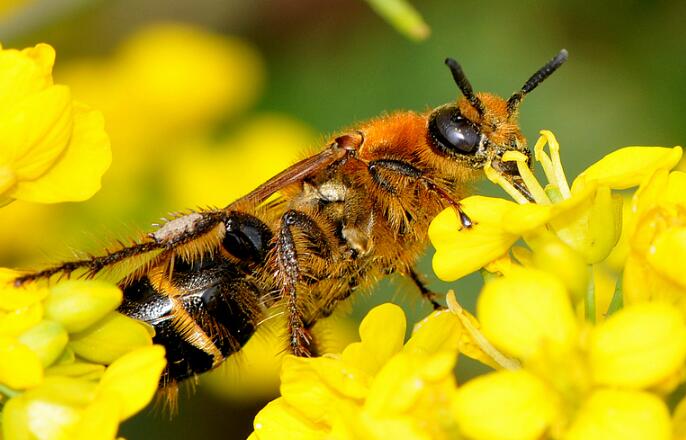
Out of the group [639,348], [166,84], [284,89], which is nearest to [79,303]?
[639,348]

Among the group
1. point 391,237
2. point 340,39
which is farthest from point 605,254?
point 340,39

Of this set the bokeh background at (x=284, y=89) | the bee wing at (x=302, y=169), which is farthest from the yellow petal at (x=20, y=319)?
the bokeh background at (x=284, y=89)

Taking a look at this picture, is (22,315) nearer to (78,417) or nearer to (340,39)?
(78,417)

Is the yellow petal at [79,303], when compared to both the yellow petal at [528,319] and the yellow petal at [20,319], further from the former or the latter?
the yellow petal at [528,319]

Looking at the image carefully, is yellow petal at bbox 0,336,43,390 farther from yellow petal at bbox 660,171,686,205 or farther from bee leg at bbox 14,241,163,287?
yellow petal at bbox 660,171,686,205

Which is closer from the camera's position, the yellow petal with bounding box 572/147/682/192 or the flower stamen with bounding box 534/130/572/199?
the yellow petal with bounding box 572/147/682/192

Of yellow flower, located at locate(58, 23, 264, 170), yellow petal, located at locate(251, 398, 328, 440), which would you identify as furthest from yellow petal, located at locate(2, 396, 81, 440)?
yellow flower, located at locate(58, 23, 264, 170)
